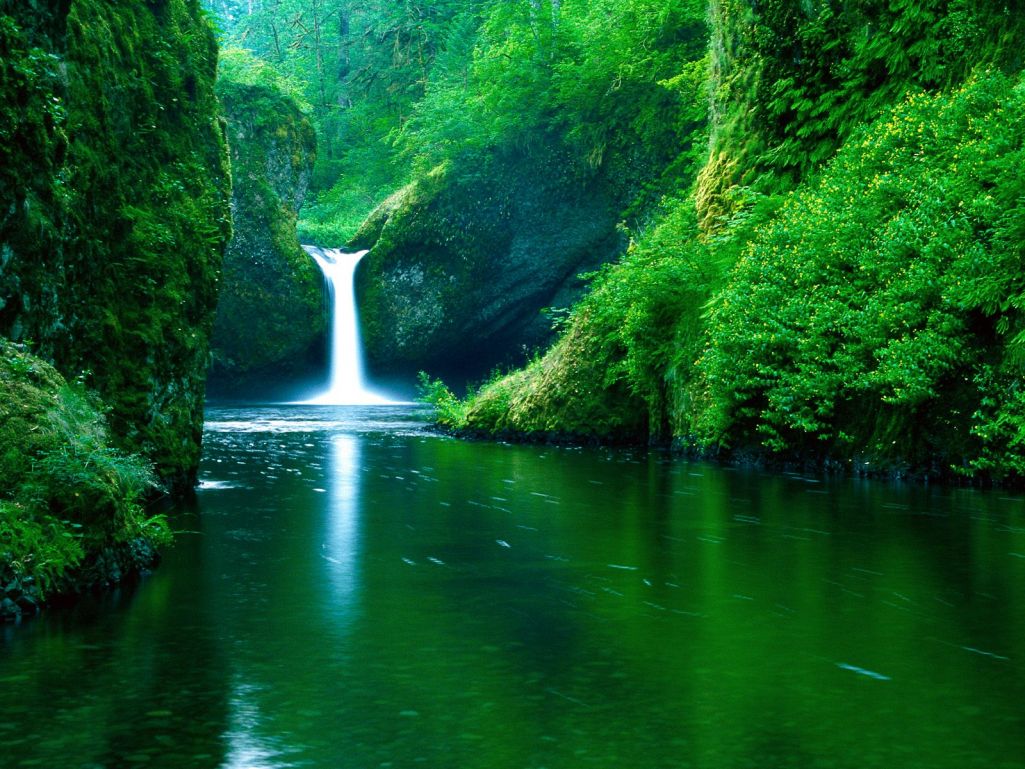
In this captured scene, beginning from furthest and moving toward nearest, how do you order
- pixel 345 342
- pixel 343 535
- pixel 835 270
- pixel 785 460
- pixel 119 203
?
1. pixel 345 342
2. pixel 785 460
3. pixel 835 270
4. pixel 119 203
5. pixel 343 535

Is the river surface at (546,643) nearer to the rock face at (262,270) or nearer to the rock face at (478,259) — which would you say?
the rock face at (478,259)

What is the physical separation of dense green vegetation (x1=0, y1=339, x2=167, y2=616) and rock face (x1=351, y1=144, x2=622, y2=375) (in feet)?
92.3

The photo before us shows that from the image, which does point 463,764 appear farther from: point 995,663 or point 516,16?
point 516,16

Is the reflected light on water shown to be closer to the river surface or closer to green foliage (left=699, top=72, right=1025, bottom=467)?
the river surface

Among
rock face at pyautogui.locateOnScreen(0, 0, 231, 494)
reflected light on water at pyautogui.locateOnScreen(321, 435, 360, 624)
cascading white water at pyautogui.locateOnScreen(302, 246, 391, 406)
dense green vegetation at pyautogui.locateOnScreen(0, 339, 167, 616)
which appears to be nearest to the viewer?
dense green vegetation at pyautogui.locateOnScreen(0, 339, 167, 616)

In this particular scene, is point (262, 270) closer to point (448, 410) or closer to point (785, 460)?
point (448, 410)

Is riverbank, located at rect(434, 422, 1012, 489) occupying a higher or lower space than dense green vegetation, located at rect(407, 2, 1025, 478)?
lower

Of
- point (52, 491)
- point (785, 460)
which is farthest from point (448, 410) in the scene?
point (52, 491)

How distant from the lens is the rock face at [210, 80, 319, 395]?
1475 inches

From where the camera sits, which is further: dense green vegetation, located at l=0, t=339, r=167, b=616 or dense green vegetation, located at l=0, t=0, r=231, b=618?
dense green vegetation, located at l=0, t=0, r=231, b=618

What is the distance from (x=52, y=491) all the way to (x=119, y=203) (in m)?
5.15

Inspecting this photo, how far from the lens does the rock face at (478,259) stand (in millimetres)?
36656

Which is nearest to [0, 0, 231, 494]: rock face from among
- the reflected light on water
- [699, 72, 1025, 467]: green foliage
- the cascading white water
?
the reflected light on water

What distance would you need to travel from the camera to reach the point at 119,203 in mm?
12117
